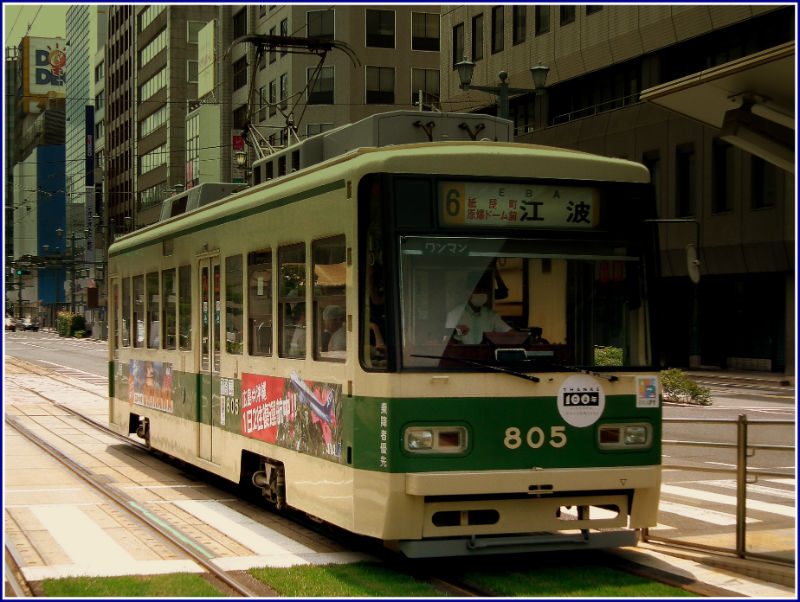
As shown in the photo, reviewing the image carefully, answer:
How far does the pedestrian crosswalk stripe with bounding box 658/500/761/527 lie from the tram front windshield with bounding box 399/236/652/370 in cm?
277

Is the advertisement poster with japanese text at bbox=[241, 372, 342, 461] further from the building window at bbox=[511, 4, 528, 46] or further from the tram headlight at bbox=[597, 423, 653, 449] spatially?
the building window at bbox=[511, 4, 528, 46]

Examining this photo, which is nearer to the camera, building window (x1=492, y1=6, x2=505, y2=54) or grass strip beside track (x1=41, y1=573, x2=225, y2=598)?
grass strip beside track (x1=41, y1=573, x2=225, y2=598)

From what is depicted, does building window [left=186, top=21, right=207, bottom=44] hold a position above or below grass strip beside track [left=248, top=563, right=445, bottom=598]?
above

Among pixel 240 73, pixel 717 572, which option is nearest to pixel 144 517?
pixel 717 572

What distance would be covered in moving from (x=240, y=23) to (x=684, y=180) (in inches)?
1795

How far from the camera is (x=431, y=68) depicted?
72.9 metres

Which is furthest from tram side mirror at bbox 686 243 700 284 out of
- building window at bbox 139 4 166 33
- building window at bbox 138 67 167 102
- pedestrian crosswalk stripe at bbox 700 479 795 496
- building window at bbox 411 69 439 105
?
building window at bbox 139 4 166 33

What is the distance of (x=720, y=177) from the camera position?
42.8 metres

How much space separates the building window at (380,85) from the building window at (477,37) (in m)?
15.2

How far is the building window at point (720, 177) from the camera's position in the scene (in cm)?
4247

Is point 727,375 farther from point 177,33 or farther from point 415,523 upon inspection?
point 177,33

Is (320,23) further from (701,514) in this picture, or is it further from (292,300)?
(292,300)

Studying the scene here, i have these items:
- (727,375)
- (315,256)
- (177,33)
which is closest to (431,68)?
(177,33)

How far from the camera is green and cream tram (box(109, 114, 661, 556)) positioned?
27.2 ft
